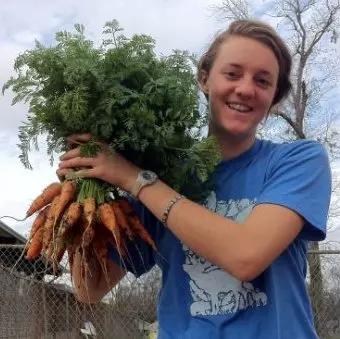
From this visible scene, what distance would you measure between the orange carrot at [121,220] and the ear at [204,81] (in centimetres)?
54

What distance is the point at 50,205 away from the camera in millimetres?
2057

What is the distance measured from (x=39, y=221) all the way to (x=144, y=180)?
0.47 m

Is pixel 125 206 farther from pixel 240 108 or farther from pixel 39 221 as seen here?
pixel 240 108

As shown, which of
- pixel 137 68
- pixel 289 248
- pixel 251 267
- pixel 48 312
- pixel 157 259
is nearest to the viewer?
pixel 251 267

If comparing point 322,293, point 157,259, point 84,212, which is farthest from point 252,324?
point 322,293

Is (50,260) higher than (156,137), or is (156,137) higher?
(156,137)

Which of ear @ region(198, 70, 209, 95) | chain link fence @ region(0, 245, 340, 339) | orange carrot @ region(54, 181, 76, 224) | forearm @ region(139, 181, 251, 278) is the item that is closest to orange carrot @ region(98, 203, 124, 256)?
orange carrot @ region(54, 181, 76, 224)

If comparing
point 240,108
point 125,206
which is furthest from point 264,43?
point 125,206

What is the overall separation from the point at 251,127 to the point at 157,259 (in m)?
0.59

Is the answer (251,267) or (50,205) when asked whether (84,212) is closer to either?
(50,205)

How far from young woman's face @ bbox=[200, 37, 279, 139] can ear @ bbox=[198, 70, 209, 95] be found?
0.41 feet

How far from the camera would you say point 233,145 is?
2.05 meters

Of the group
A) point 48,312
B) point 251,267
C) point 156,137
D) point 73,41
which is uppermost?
point 73,41

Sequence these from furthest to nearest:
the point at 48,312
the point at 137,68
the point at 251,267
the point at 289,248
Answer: the point at 48,312
the point at 137,68
the point at 289,248
the point at 251,267
